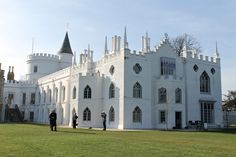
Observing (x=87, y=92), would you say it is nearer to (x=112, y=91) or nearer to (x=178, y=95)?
(x=112, y=91)

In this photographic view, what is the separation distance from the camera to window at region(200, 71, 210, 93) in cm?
4125

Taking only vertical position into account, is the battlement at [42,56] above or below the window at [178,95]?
above

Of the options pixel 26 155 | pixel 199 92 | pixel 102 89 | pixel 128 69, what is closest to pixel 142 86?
pixel 128 69

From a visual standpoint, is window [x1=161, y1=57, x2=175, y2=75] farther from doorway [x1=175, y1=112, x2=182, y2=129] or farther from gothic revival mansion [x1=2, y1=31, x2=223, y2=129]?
doorway [x1=175, y1=112, x2=182, y2=129]

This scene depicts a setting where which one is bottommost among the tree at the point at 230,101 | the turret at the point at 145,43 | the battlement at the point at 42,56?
the tree at the point at 230,101

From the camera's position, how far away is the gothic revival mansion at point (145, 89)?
35531 mm

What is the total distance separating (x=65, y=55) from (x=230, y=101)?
31826 mm

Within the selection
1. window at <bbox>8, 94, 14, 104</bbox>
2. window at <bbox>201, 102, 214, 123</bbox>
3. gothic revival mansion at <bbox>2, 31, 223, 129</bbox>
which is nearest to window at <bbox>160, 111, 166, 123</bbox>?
gothic revival mansion at <bbox>2, 31, 223, 129</bbox>

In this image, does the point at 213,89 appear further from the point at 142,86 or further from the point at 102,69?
the point at 102,69

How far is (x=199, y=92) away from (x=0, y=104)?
97.5 ft

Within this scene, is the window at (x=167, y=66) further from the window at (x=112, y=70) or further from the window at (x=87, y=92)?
the window at (x=87, y=92)

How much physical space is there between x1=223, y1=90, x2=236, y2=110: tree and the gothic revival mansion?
4338 millimetres

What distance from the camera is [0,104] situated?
49938mm

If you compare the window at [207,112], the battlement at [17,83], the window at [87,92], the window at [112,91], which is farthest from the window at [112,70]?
the battlement at [17,83]
